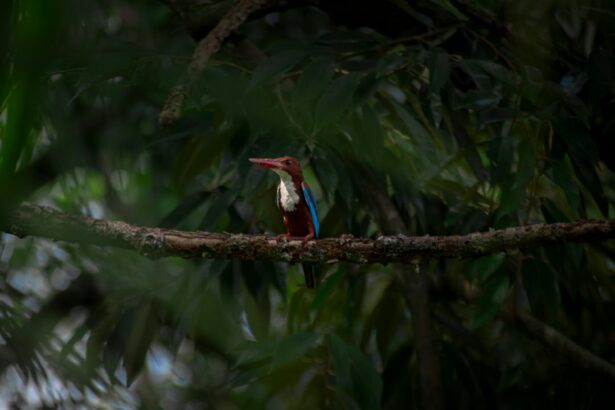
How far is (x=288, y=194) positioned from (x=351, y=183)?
10.9 inches

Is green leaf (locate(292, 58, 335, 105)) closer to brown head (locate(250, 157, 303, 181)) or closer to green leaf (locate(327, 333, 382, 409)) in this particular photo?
brown head (locate(250, 157, 303, 181))

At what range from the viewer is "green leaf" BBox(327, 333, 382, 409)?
10.00 feet

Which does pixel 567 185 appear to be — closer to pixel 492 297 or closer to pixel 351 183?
pixel 492 297

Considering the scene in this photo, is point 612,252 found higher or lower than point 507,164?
lower

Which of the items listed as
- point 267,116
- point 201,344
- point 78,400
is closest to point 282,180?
point 267,116

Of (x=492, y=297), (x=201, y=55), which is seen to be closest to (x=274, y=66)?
(x=201, y=55)

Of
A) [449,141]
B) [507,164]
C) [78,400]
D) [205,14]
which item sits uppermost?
[78,400]

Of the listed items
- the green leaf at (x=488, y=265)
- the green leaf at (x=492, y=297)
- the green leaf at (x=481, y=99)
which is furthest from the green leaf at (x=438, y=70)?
the green leaf at (x=492, y=297)

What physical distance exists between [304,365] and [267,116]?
1.09m

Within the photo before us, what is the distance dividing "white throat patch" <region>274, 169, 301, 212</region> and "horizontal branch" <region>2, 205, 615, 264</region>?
2.91 feet

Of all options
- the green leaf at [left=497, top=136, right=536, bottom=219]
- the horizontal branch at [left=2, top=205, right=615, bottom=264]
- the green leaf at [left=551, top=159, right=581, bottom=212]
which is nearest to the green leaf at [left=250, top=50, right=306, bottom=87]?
the horizontal branch at [left=2, top=205, right=615, bottom=264]

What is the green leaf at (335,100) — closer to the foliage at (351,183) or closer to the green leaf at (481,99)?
the foliage at (351,183)

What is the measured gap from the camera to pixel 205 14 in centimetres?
388

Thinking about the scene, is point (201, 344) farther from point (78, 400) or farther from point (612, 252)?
point (78, 400)
